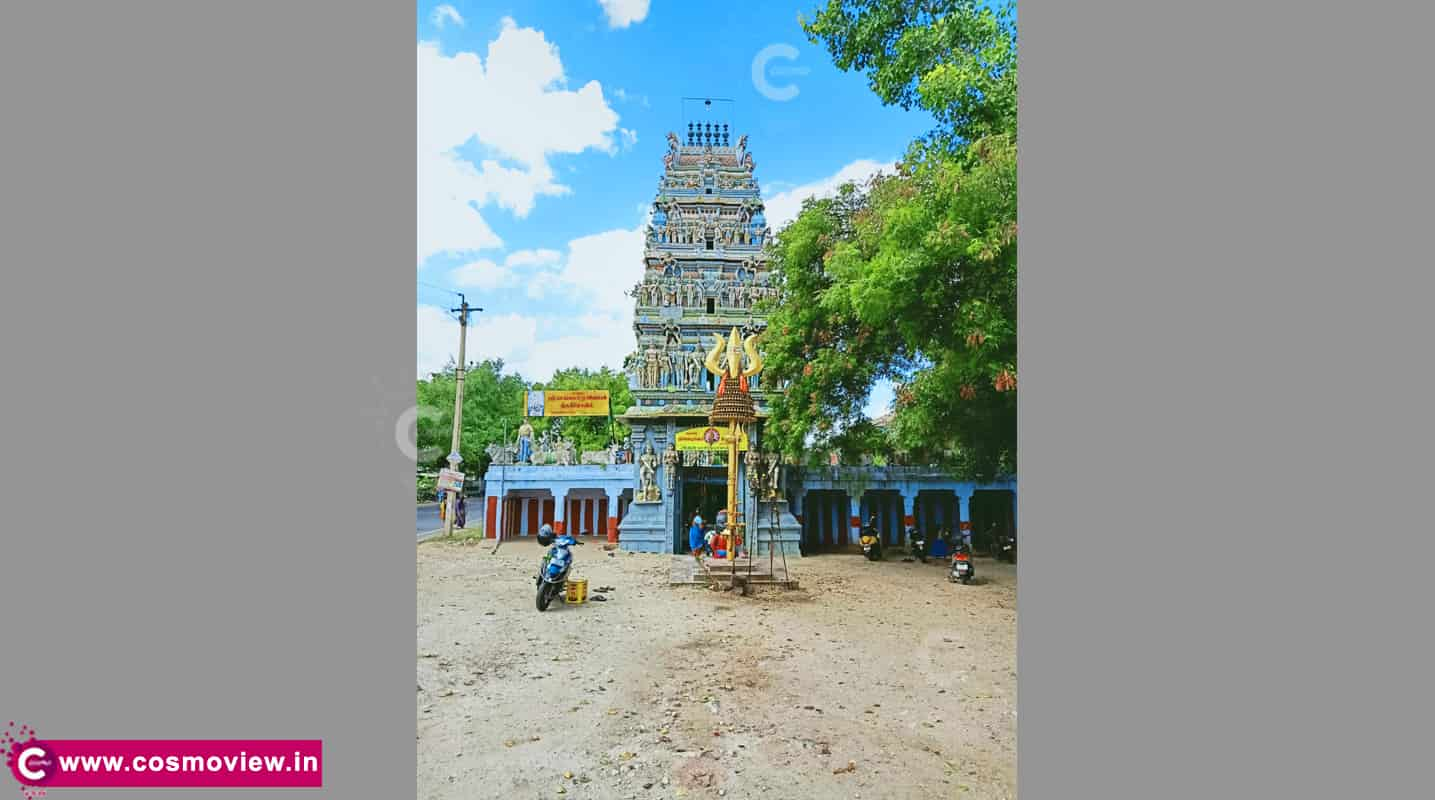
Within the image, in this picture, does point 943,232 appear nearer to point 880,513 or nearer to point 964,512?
point 964,512

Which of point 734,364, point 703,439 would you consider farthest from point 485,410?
point 734,364

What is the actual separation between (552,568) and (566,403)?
8.28 m

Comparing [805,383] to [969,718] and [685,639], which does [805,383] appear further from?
[969,718]

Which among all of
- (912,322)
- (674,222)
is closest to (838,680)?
(912,322)

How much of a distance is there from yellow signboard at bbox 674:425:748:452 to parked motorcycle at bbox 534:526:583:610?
18.0ft

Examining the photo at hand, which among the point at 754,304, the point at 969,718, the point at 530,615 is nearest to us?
the point at 969,718

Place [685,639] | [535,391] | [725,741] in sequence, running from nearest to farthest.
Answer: [725,741], [685,639], [535,391]

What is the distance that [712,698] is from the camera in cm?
332

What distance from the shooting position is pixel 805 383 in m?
8.46

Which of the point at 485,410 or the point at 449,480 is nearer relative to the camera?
the point at 449,480

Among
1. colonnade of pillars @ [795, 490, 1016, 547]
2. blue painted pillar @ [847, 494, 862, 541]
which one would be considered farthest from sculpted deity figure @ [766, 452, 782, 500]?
blue painted pillar @ [847, 494, 862, 541]

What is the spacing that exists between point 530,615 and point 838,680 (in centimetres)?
299

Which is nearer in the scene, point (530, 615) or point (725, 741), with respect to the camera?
point (725, 741)

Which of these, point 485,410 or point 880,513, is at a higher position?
point 485,410
